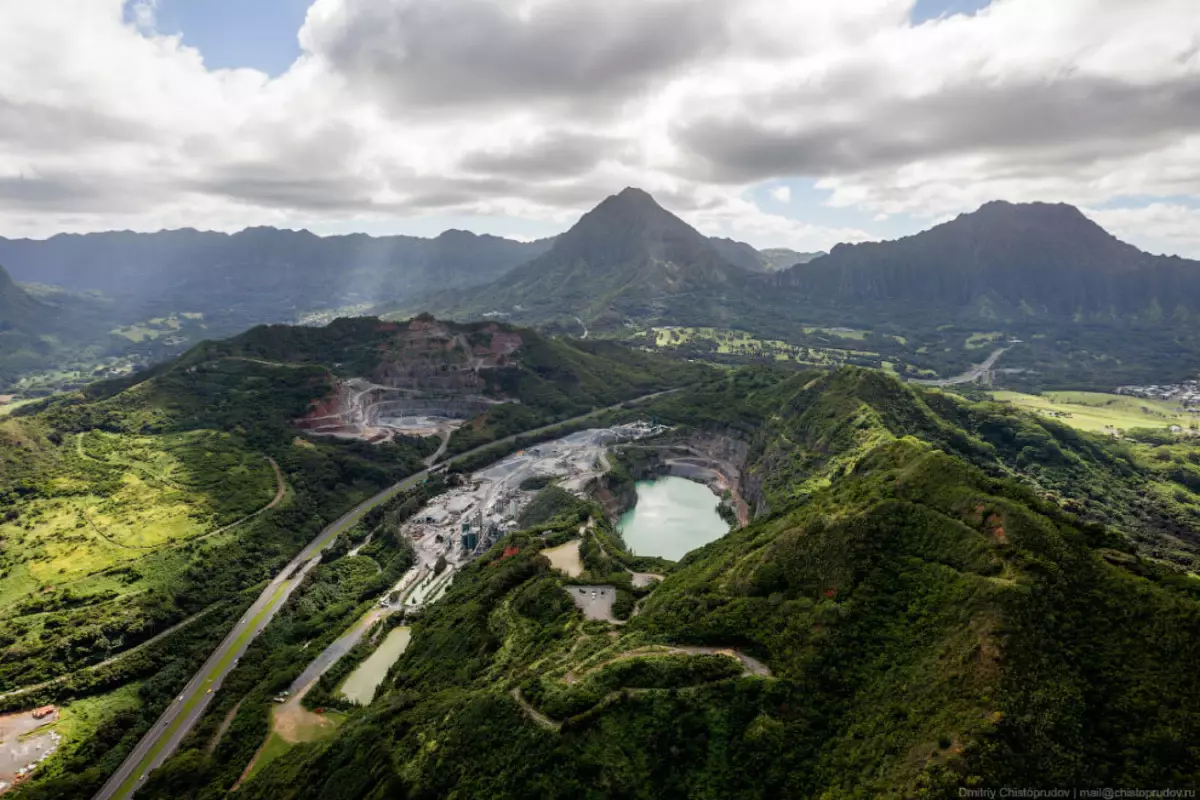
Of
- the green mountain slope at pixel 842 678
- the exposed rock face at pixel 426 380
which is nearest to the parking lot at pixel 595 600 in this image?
the green mountain slope at pixel 842 678

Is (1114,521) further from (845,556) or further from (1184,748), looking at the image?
(1184,748)

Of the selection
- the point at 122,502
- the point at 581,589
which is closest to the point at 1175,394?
the point at 581,589

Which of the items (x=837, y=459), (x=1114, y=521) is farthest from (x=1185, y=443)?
(x=837, y=459)

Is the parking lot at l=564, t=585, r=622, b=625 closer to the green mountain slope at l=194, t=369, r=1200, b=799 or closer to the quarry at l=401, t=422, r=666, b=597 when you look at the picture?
the green mountain slope at l=194, t=369, r=1200, b=799

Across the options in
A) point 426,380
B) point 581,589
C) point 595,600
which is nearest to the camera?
point 595,600

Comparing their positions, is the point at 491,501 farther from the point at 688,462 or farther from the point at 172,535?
the point at 172,535

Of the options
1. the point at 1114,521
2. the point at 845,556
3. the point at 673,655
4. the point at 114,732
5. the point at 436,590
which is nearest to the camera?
the point at 673,655

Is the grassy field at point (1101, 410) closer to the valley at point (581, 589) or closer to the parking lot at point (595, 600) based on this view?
the valley at point (581, 589)
